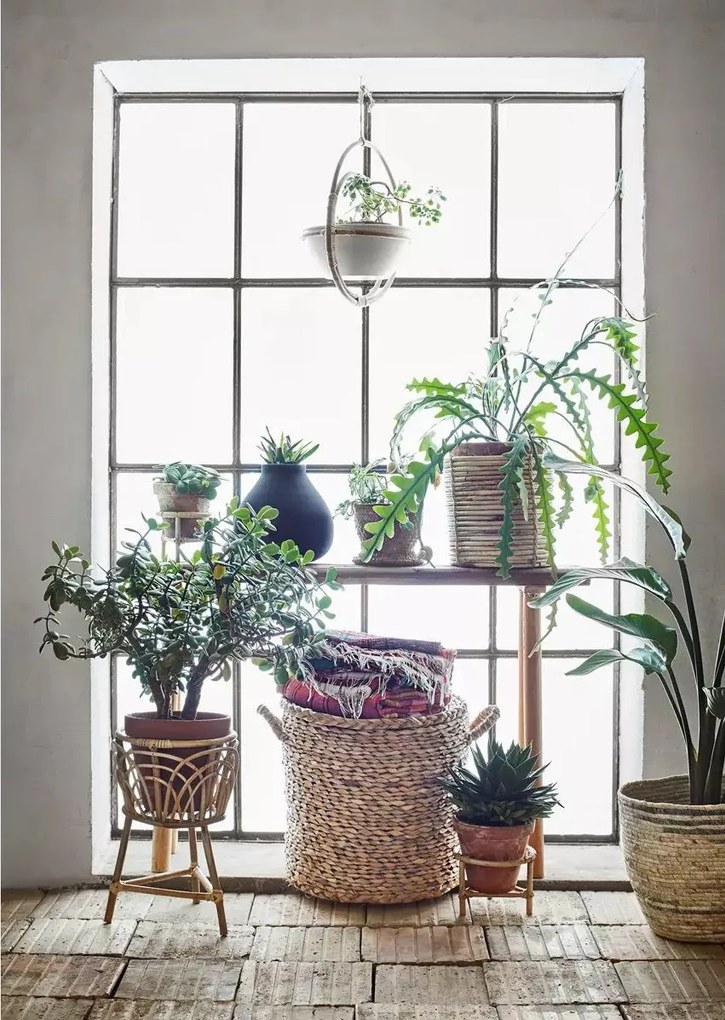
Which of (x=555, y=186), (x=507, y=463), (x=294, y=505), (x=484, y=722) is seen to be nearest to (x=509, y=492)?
(x=507, y=463)

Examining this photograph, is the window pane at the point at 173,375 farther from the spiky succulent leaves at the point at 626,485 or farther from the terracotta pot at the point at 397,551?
the spiky succulent leaves at the point at 626,485

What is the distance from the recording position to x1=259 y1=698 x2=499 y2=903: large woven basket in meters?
2.82

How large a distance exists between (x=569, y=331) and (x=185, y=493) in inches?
50.4

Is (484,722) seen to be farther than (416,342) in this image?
No

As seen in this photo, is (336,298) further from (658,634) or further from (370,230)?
(658,634)

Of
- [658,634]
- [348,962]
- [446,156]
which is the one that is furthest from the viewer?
[446,156]

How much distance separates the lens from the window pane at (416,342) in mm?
3316

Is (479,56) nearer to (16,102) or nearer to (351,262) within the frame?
(351,262)

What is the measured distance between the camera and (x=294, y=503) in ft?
9.46

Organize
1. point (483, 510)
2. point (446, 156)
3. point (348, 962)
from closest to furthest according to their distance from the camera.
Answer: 1. point (348, 962)
2. point (483, 510)
3. point (446, 156)

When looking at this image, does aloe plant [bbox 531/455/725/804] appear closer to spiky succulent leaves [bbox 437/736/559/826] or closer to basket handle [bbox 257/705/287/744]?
spiky succulent leaves [bbox 437/736/559/826]

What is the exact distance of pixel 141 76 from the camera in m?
3.16

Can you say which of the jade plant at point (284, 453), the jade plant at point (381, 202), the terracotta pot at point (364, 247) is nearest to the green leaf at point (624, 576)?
the jade plant at point (284, 453)

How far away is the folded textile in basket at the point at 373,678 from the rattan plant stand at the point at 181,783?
11.1 inches
